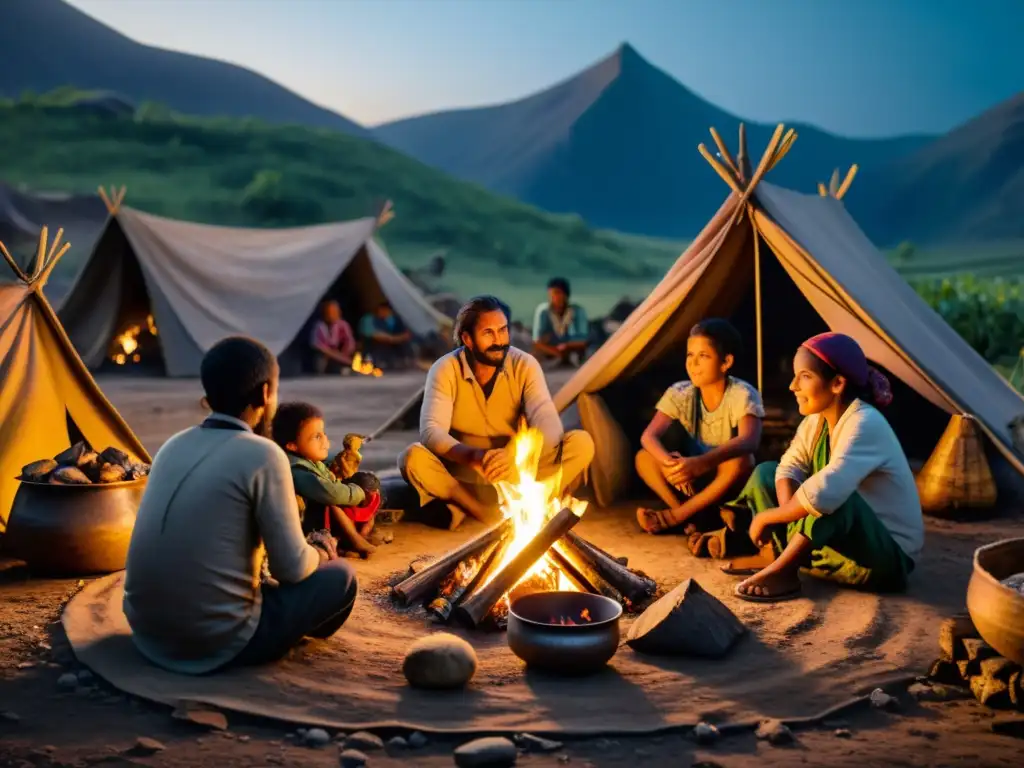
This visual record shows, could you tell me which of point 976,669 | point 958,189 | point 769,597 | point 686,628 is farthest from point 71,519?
point 958,189

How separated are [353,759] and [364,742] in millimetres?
105

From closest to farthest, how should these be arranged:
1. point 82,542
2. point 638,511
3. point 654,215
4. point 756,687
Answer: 1. point 756,687
2. point 82,542
3. point 638,511
4. point 654,215

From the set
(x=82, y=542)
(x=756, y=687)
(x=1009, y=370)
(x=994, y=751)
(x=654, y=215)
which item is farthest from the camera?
(x=654, y=215)

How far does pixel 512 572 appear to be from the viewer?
12.4 ft

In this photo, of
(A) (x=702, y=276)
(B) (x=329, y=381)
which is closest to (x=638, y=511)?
(A) (x=702, y=276)

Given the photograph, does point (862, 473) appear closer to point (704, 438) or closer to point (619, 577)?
point (619, 577)

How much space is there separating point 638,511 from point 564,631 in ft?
6.92

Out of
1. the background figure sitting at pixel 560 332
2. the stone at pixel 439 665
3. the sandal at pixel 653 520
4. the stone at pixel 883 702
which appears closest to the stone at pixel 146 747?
the stone at pixel 439 665

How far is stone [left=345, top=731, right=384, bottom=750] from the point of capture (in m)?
2.68

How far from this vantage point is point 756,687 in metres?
3.10

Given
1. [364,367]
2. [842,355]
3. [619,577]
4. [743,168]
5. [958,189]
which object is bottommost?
[619,577]

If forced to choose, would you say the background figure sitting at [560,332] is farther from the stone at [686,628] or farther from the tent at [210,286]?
the stone at [686,628]

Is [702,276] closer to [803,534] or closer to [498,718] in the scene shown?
[803,534]

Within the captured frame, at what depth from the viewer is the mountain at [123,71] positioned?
61.1 m
